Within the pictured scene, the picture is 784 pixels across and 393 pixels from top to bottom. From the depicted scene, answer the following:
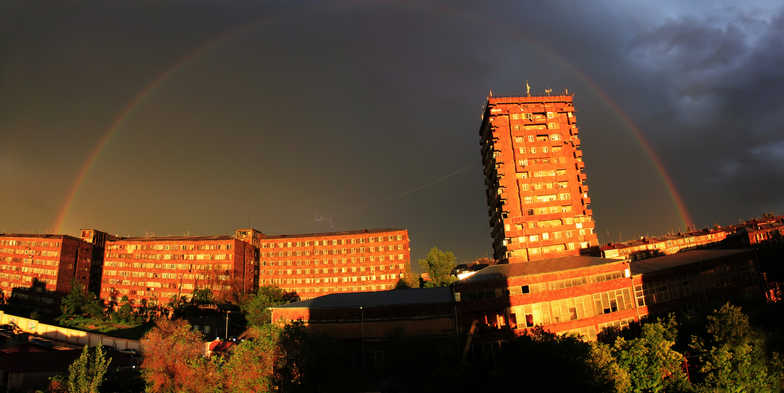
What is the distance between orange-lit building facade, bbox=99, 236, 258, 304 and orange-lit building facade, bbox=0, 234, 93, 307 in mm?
9666

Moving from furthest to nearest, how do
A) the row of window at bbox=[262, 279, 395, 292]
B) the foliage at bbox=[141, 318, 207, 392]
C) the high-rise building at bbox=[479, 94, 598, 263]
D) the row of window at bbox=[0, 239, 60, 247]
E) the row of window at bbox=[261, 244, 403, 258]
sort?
the row of window at bbox=[261, 244, 403, 258], the row of window at bbox=[0, 239, 60, 247], the row of window at bbox=[262, 279, 395, 292], the high-rise building at bbox=[479, 94, 598, 263], the foliage at bbox=[141, 318, 207, 392]

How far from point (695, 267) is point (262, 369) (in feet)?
186

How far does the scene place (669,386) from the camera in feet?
112

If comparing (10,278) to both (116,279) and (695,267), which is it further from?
(695,267)

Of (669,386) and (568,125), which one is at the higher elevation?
(568,125)

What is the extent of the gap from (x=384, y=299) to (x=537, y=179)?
47618 millimetres

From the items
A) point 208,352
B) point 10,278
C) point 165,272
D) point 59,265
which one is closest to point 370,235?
point 165,272

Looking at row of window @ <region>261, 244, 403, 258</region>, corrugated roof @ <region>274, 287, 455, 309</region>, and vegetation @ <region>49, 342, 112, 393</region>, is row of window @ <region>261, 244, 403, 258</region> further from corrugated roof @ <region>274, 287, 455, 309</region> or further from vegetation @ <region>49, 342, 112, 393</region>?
vegetation @ <region>49, 342, 112, 393</region>

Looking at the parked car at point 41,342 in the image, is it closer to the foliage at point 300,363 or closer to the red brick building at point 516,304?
the red brick building at point 516,304

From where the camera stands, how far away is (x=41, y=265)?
127m

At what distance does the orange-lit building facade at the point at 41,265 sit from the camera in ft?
410

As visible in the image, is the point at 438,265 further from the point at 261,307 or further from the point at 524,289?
the point at 524,289

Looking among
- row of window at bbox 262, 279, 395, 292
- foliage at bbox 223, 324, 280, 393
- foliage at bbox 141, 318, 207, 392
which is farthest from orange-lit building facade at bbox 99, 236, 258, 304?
foliage at bbox 223, 324, 280, 393

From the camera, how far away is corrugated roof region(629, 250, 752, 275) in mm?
56344
